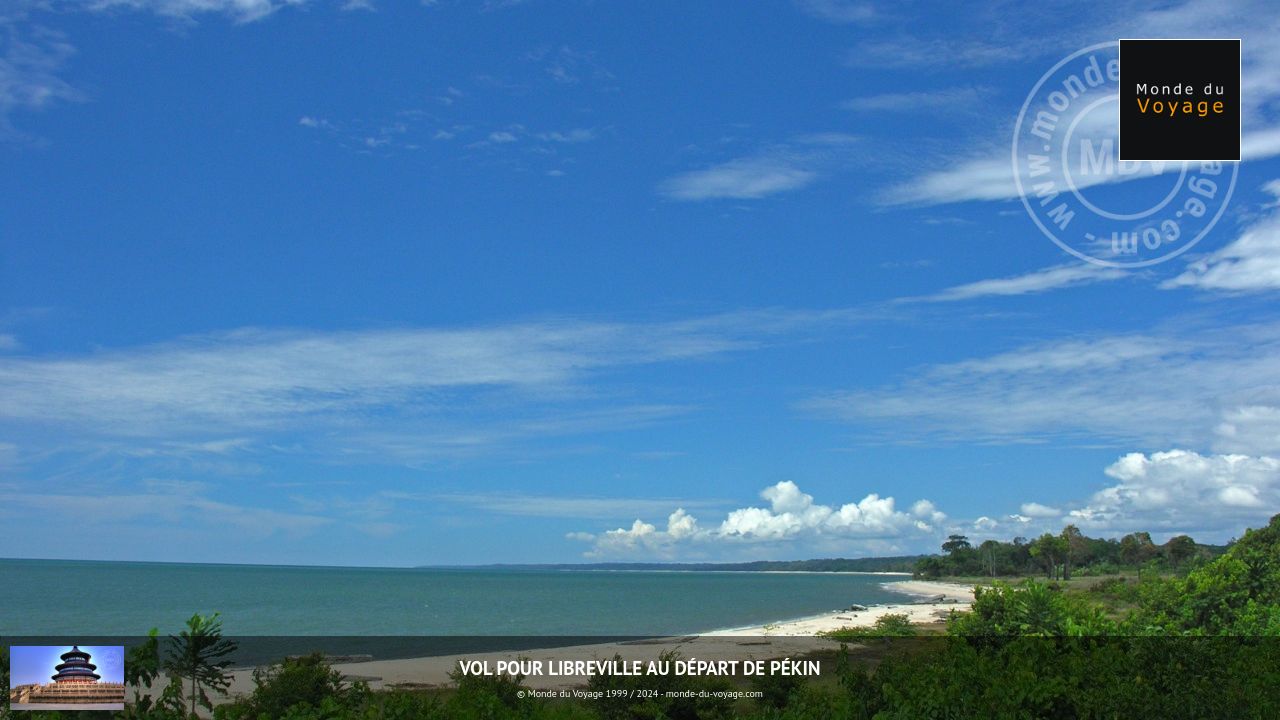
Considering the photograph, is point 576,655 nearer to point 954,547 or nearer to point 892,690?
point 892,690

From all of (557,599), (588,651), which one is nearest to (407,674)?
(588,651)

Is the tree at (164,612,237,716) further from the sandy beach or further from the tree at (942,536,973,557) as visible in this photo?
the tree at (942,536,973,557)

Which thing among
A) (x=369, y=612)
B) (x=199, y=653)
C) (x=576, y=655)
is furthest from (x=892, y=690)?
(x=369, y=612)

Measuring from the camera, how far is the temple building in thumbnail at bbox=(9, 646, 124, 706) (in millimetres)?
6121

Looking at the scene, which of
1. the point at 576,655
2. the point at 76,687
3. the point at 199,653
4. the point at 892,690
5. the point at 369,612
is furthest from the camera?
the point at 369,612

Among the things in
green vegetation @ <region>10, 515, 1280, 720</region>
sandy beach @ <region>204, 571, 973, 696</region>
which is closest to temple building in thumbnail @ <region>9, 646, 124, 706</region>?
green vegetation @ <region>10, 515, 1280, 720</region>

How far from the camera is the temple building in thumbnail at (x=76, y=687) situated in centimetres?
612

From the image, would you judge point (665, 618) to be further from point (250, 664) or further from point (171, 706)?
point (171, 706)

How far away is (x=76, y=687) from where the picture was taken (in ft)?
20.4

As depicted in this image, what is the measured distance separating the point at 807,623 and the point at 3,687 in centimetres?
6561

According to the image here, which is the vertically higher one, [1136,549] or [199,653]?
[199,653]

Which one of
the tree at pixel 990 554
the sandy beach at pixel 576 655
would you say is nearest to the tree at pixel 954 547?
the tree at pixel 990 554

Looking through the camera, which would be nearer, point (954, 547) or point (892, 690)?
point (892, 690)

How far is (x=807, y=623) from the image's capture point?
6781 centimetres
